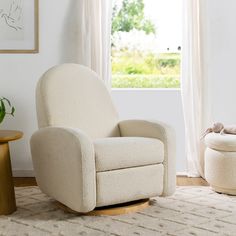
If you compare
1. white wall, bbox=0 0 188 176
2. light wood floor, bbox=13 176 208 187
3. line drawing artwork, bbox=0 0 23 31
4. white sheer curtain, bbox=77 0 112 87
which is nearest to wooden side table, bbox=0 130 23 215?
light wood floor, bbox=13 176 208 187

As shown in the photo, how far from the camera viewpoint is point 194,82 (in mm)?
4188

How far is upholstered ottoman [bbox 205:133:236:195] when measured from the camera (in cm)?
351

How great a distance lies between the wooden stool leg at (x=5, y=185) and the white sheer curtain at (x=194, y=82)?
5.59 feet

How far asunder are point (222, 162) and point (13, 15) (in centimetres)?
211

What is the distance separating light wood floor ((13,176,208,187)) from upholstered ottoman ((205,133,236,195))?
36 centimetres

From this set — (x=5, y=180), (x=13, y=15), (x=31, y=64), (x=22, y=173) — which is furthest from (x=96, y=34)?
(x=5, y=180)

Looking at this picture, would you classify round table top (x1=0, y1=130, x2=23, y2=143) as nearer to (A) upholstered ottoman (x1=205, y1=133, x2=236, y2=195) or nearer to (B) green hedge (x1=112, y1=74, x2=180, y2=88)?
(A) upholstered ottoman (x1=205, y1=133, x2=236, y2=195)

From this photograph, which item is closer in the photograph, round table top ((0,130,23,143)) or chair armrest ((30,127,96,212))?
chair armrest ((30,127,96,212))

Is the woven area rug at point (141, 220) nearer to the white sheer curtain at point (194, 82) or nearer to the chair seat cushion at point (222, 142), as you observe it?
the chair seat cushion at point (222, 142)

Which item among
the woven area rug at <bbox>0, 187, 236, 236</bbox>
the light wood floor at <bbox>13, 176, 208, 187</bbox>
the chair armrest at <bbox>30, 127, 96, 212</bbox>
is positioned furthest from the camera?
the light wood floor at <bbox>13, 176, 208, 187</bbox>

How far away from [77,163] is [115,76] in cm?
194

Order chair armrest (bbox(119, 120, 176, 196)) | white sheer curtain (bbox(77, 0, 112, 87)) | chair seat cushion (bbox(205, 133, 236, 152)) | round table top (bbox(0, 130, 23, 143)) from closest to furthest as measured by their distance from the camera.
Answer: round table top (bbox(0, 130, 23, 143)) < chair armrest (bbox(119, 120, 176, 196)) < chair seat cushion (bbox(205, 133, 236, 152)) < white sheer curtain (bbox(77, 0, 112, 87))

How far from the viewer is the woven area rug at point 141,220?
8.93 feet

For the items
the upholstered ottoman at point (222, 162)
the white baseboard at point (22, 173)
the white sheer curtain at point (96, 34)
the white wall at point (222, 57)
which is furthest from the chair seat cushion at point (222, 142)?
the white baseboard at point (22, 173)
